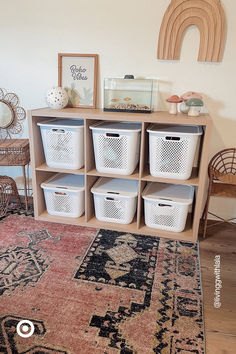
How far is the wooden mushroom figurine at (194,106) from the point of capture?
1951 millimetres

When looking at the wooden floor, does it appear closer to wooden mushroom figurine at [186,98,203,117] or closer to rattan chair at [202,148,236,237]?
rattan chair at [202,148,236,237]

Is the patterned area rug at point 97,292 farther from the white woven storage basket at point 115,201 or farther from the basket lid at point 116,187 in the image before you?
the basket lid at point 116,187

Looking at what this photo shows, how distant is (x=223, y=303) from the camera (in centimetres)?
156

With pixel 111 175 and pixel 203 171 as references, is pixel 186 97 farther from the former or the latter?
pixel 111 175

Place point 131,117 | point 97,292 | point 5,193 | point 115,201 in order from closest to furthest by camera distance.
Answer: point 97,292
point 131,117
point 115,201
point 5,193

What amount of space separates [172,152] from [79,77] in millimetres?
1012

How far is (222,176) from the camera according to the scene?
206 cm

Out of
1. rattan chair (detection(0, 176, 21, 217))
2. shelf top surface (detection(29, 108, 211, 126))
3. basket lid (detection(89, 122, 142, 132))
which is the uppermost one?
shelf top surface (detection(29, 108, 211, 126))

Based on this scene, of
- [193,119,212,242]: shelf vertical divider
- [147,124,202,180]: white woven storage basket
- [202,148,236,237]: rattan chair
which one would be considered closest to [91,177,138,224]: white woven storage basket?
[147,124,202,180]: white woven storage basket

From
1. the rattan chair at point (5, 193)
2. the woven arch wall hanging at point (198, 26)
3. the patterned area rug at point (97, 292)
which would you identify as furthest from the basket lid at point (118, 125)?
the rattan chair at point (5, 193)

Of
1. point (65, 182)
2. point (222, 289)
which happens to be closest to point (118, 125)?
point (65, 182)

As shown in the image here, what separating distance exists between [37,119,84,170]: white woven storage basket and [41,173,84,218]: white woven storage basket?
16 centimetres

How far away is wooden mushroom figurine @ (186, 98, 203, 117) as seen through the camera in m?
1.95

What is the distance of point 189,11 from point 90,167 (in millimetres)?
1294
